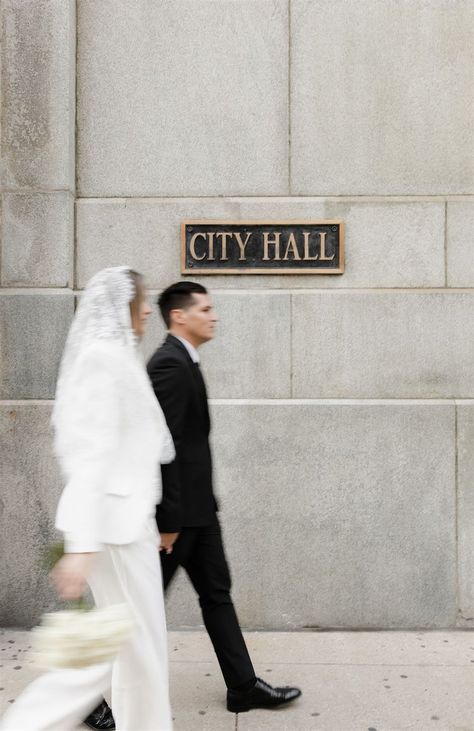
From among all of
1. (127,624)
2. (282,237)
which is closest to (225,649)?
(127,624)

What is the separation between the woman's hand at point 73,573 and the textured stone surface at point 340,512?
2.45 m

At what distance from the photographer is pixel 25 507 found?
188 inches

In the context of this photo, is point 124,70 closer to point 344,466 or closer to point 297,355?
point 297,355

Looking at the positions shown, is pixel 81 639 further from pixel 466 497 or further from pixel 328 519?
pixel 466 497

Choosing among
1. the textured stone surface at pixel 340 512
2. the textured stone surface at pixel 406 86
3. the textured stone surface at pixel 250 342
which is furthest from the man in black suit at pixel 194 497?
the textured stone surface at pixel 406 86

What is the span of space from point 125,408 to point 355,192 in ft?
9.63

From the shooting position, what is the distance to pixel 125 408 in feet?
8.49

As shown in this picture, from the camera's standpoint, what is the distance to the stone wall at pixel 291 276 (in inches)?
188

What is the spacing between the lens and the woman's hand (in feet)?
7.74

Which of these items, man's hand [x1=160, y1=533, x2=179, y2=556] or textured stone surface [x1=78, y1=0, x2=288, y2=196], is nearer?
man's hand [x1=160, y1=533, x2=179, y2=556]

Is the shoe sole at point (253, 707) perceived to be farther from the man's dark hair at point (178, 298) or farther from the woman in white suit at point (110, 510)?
the man's dark hair at point (178, 298)

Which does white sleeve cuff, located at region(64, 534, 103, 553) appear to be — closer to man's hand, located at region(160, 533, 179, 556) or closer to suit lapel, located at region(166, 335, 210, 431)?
man's hand, located at region(160, 533, 179, 556)

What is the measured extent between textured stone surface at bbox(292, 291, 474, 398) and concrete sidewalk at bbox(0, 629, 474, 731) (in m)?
1.55

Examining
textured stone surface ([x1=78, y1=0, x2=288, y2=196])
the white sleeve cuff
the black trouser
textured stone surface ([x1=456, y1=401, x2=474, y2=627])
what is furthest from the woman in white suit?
textured stone surface ([x1=456, y1=401, x2=474, y2=627])
